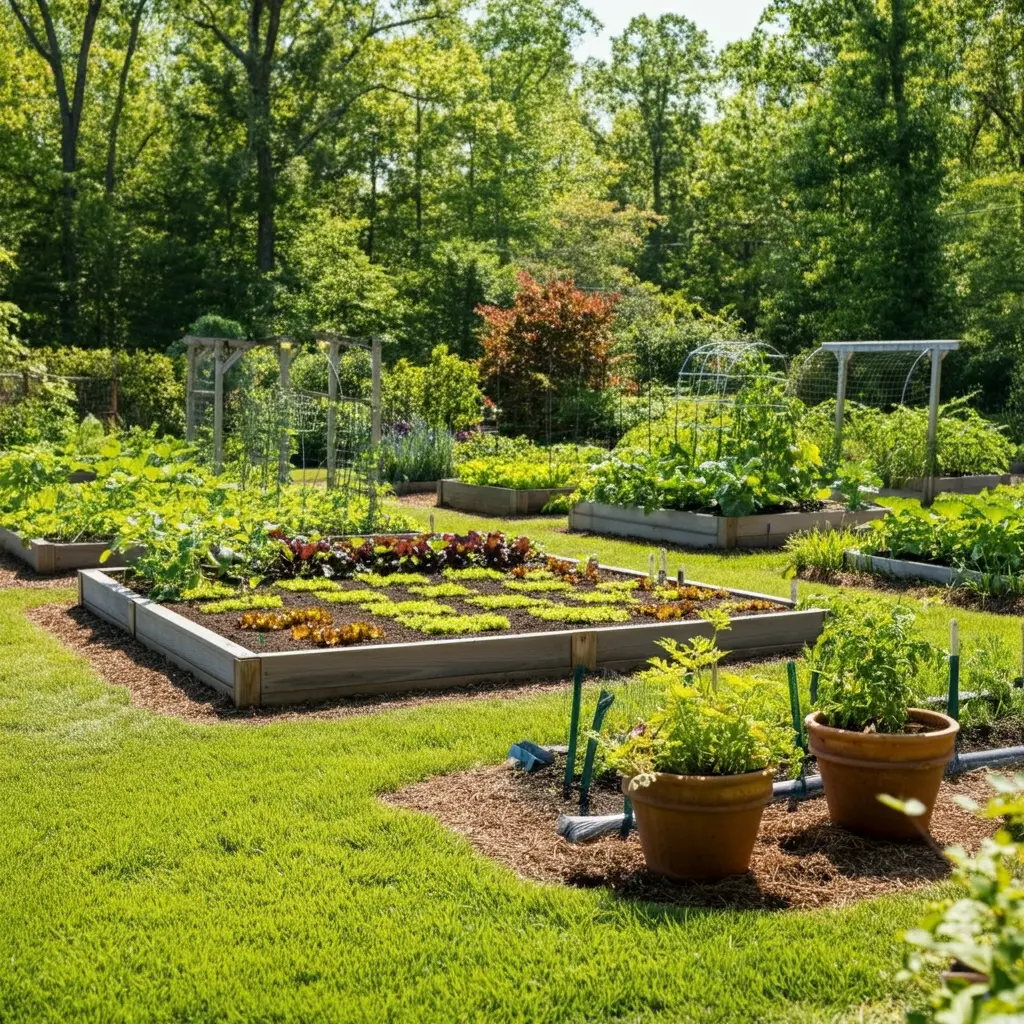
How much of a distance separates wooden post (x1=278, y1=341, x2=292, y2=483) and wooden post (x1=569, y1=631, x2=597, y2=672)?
558cm

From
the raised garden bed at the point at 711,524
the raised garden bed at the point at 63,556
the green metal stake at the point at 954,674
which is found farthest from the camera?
the raised garden bed at the point at 711,524

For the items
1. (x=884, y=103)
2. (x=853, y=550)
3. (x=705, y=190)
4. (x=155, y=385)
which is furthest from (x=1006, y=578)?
(x=705, y=190)

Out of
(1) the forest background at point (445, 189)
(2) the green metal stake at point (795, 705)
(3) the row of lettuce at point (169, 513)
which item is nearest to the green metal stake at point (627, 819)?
(2) the green metal stake at point (795, 705)

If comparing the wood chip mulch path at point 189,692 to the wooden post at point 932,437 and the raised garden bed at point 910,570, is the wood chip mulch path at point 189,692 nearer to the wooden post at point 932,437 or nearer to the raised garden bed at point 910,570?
the raised garden bed at point 910,570

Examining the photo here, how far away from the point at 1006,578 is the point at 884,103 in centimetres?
1986

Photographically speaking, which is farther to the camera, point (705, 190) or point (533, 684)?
point (705, 190)

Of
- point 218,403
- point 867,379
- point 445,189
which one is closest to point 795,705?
point 218,403

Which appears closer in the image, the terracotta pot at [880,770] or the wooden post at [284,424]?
the terracotta pot at [880,770]

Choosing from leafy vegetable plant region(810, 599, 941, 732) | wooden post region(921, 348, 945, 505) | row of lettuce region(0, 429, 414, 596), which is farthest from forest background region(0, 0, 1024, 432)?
leafy vegetable plant region(810, 599, 941, 732)

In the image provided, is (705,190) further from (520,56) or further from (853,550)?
(853,550)

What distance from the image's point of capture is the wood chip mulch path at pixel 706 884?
3.96 meters

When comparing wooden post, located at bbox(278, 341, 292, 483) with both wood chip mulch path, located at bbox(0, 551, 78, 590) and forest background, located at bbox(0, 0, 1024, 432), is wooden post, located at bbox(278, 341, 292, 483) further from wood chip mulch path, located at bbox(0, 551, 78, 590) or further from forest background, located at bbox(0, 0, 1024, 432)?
forest background, located at bbox(0, 0, 1024, 432)

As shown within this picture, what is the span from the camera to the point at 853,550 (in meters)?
10.2

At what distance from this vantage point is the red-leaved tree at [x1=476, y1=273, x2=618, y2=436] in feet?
66.9
